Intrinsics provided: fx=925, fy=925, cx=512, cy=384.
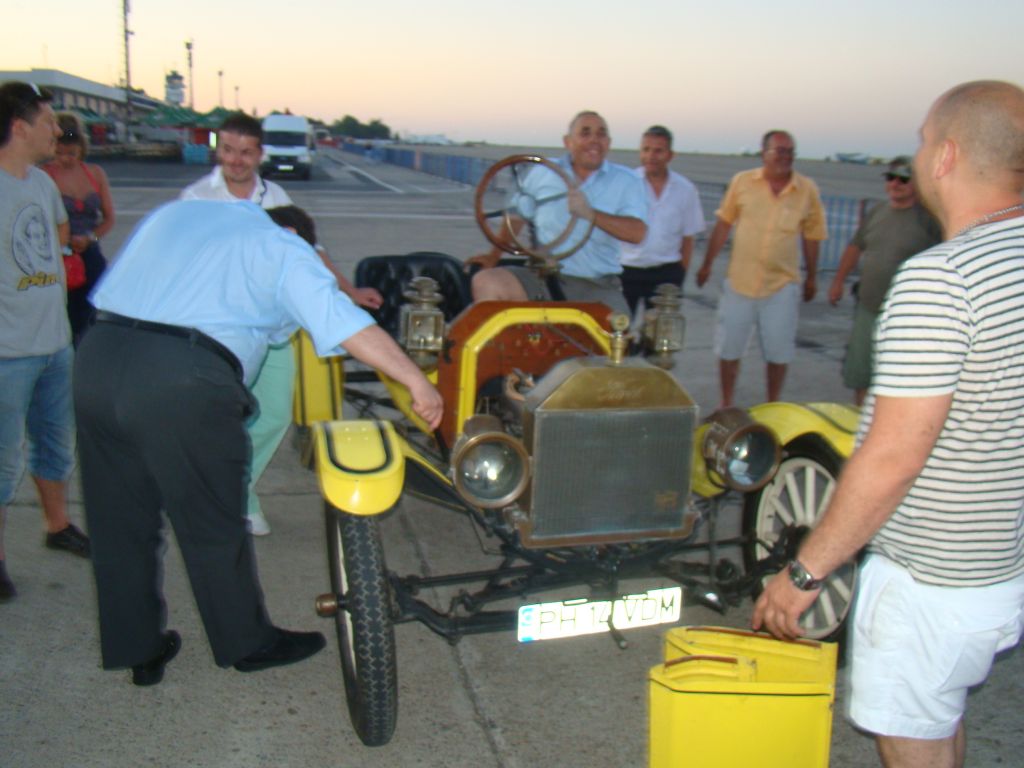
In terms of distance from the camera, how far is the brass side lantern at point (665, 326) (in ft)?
12.6

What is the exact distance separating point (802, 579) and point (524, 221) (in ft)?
8.39

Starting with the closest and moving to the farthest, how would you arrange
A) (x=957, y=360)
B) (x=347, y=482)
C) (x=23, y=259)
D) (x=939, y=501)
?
(x=957, y=360) < (x=939, y=501) < (x=347, y=482) < (x=23, y=259)

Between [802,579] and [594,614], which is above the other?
[802,579]

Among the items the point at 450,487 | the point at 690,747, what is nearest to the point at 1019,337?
the point at 690,747

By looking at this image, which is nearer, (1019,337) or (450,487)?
(1019,337)

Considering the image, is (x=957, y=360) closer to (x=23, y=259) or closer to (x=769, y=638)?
(x=769, y=638)

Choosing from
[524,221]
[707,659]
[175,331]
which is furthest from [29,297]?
[707,659]

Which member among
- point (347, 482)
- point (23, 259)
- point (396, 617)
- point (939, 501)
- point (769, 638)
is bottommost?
point (396, 617)

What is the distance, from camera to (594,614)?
298 cm

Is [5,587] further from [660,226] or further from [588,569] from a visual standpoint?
[660,226]

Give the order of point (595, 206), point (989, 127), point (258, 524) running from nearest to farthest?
point (989, 127)
point (258, 524)
point (595, 206)

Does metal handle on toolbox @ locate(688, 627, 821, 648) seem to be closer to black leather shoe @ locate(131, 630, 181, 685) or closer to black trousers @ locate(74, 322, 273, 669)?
black trousers @ locate(74, 322, 273, 669)

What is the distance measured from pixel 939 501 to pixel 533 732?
1627 mm

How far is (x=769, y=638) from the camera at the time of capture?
7.47 ft
